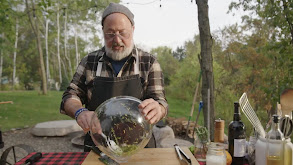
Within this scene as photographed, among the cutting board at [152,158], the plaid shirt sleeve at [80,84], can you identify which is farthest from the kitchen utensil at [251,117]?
the plaid shirt sleeve at [80,84]

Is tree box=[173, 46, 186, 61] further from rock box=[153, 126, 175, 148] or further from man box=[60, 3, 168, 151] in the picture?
man box=[60, 3, 168, 151]

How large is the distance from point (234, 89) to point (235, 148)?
866 centimetres

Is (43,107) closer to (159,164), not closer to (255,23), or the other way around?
(255,23)

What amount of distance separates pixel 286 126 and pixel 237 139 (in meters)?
0.29

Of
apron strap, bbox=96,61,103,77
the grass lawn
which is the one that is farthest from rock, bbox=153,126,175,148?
the grass lawn

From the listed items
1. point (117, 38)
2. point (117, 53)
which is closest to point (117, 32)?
point (117, 38)

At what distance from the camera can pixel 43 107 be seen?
11.2 m

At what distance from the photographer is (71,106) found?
1.50 meters

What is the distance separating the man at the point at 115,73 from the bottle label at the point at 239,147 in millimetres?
452

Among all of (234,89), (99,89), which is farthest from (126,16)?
(234,89)

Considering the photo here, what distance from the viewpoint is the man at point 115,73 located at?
1.61 meters

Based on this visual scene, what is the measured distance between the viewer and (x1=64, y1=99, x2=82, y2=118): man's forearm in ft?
4.82

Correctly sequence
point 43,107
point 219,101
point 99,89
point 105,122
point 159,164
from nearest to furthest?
point 105,122
point 159,164
point 99,89
point 219,101
point 43,107

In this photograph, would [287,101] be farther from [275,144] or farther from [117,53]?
[117,53]
